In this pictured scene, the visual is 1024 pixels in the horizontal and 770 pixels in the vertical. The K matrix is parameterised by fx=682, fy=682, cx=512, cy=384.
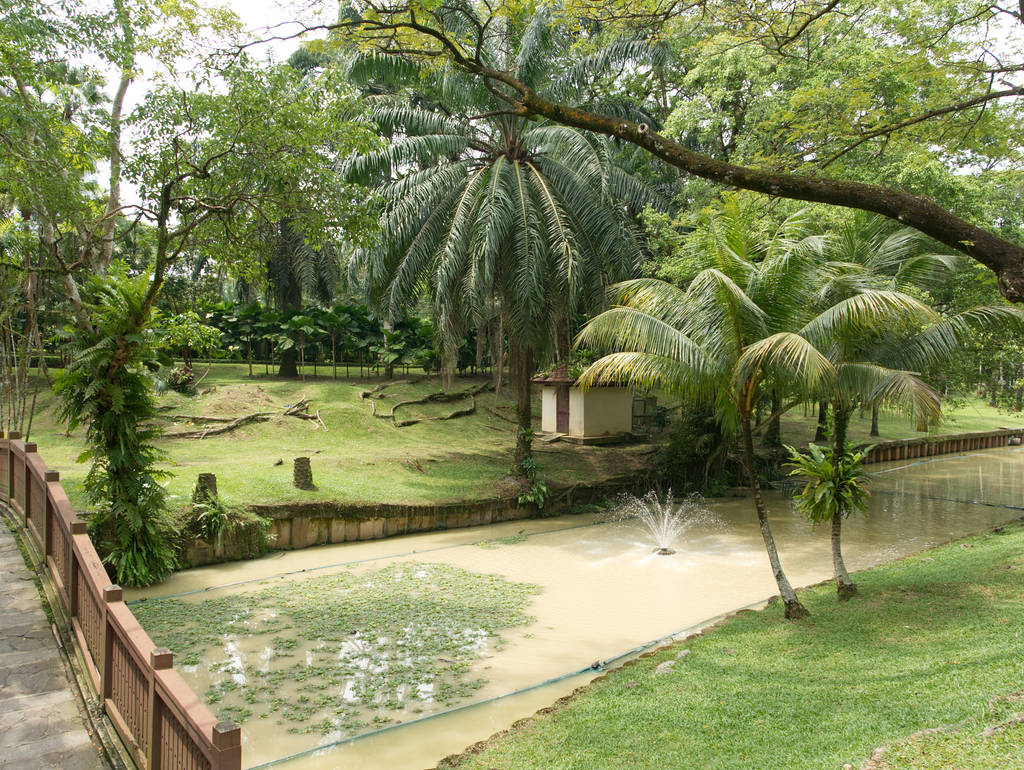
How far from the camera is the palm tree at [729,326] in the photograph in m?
7.78

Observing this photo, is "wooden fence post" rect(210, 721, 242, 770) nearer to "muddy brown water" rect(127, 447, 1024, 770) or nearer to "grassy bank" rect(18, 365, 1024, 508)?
"muddy brown water" rect(127, 447, 1024, 770)

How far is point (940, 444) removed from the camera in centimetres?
2864

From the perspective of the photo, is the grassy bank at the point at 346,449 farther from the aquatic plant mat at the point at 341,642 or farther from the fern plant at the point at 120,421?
the aquatic plant mat at the point at 341,642

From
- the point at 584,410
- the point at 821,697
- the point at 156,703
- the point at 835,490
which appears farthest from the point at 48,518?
the point at 584,410

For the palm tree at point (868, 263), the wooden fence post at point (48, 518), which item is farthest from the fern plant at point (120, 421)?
the palm tree at point (868, 263)

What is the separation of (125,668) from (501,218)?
12.0 meters

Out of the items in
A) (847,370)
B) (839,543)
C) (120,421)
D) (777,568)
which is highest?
(847,370)

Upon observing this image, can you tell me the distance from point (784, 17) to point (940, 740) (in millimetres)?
7829

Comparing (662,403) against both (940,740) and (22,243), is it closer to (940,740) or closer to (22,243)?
(22,243)

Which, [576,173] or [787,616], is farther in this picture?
[576,173]

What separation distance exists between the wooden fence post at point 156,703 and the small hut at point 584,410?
16.1m

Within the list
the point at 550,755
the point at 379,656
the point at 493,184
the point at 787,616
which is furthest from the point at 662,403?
the point at 550,755

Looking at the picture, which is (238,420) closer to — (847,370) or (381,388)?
(381,388)

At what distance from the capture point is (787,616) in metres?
7.86
